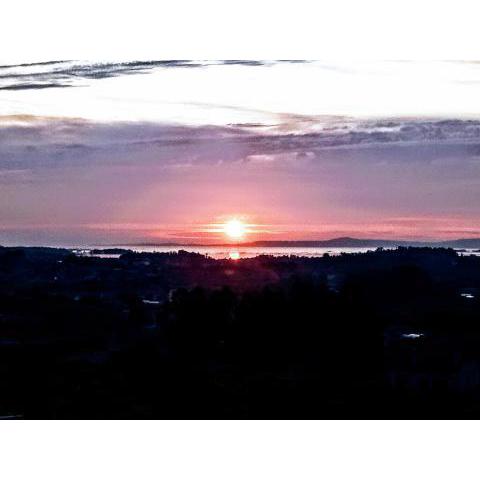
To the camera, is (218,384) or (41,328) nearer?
(218,384)

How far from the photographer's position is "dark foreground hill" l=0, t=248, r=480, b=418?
9367 millimetres

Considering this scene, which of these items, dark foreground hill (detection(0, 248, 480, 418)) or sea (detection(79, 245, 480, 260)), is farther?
sea (detection(79, 245, 480, 260))

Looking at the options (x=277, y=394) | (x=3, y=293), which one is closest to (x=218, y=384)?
(x=277, y=394)

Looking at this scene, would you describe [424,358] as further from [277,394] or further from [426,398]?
[277,394]

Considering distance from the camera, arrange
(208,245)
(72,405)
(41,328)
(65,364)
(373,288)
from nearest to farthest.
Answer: (72,405), (65,364), (41,328), (373,288), (208,245)

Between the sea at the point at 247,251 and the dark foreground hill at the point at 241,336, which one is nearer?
the dark foreground hill at the point at 241,336

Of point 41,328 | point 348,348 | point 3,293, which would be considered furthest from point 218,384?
point 3,293

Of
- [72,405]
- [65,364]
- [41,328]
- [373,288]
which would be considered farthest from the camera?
[373,288]

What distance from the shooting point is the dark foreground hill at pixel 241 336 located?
30.7ft

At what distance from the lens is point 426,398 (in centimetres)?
949

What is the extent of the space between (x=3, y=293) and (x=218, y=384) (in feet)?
10.7

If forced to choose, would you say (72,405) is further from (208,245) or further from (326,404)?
(208,245)

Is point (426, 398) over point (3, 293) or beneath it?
beneath

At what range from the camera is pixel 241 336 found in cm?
1091
